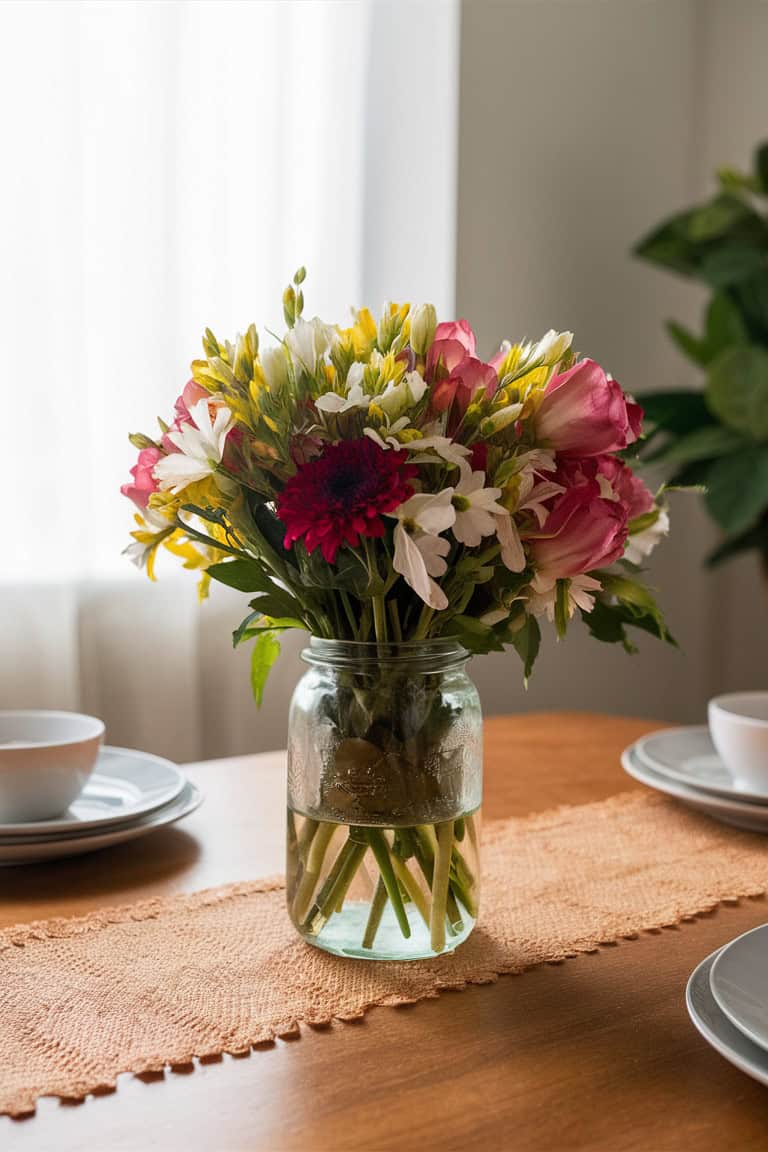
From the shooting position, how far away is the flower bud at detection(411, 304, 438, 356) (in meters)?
0.70

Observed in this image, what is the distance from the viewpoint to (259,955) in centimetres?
76

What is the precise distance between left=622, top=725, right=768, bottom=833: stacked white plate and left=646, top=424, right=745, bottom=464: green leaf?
144 centimetres

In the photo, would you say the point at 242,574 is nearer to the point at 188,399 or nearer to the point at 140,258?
the point at 188,399

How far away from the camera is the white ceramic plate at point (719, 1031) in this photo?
558mm

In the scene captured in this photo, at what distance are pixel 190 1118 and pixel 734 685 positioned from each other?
10.1 ft

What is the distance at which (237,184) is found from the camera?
7.04 feet

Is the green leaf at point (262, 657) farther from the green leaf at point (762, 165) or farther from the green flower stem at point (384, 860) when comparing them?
the green leaf at point (762, 165)

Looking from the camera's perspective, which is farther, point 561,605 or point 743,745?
point 743,745

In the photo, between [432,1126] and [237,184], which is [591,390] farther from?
[237,184]

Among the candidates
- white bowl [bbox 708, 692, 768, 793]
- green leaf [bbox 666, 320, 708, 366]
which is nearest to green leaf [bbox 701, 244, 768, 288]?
green leaf [bbox 666, 320, 708, 366]

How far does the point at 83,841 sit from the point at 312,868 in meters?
0.25

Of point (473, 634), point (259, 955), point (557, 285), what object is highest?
point (557, 285)

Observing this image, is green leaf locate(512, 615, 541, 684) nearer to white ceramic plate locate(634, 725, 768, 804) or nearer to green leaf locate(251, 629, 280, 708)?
green leaf locate(251, 629, 280, 708)

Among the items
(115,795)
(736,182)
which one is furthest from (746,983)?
(736,182)
